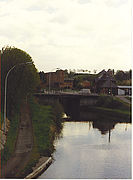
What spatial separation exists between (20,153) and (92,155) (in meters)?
10.0

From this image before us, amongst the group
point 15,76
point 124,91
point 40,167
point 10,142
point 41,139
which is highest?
point 15,76

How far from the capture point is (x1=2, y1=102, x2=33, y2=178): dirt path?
24.5 meters

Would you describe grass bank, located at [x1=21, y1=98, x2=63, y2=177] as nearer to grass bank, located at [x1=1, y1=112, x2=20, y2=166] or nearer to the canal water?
the canal water

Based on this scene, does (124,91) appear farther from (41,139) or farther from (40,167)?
(40,167)

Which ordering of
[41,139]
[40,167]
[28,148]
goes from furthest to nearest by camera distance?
[41,139] < [28,148] < [40,167]

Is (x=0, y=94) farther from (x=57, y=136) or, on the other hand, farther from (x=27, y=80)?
(x=57, y=136)

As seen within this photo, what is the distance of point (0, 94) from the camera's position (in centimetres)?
4950

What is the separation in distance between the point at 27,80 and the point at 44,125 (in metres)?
10.4

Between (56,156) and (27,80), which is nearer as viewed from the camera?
(56,156)

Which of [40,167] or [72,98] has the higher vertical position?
[72,98]

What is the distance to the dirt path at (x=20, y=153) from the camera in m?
24.5

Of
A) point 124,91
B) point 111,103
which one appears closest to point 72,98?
point 111,103

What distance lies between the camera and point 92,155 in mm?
35750

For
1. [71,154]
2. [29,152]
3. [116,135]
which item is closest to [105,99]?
[116,135]
